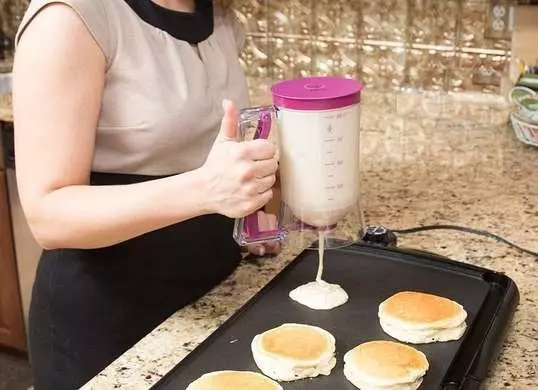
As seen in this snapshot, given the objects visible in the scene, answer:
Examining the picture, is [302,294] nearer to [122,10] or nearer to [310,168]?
[310,168]

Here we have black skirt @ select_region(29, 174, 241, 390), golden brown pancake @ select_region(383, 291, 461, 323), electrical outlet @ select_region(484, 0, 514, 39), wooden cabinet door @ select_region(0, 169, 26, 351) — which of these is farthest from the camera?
wooden cabinet door @ select_region(0, 169, 26, 351)

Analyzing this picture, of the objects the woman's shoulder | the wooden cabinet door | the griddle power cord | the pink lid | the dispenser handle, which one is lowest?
the wooden cabinet door

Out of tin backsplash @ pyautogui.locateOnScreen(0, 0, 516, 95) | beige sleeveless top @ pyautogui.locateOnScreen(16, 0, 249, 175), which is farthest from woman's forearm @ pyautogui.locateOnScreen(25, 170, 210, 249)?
tin backsplash @ pyautogui.locateOnScreen(0, 0, 516, 95)

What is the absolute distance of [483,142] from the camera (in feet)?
5.72

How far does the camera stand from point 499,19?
1869 millimetres

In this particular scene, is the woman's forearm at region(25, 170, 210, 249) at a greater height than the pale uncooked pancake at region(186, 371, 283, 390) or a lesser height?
greater

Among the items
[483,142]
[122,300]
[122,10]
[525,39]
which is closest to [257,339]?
[122,300]

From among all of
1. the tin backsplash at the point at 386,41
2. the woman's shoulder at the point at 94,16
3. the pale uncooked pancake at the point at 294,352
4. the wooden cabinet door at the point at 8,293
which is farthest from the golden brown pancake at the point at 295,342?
the wooden cabinet door at the point at 8,293

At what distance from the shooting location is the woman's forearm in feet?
2.81

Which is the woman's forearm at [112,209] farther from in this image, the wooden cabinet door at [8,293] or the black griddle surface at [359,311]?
the wooden cabinet door at [8,293]

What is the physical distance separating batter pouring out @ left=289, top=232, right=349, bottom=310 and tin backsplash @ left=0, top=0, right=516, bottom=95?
111cm

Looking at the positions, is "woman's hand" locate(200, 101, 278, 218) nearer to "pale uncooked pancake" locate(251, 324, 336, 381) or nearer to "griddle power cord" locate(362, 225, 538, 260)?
"pale uncooked pancake" locate(251, 324, 336, 381)

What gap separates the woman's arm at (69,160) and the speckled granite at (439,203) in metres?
0.16

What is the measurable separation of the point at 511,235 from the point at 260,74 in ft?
3.39
